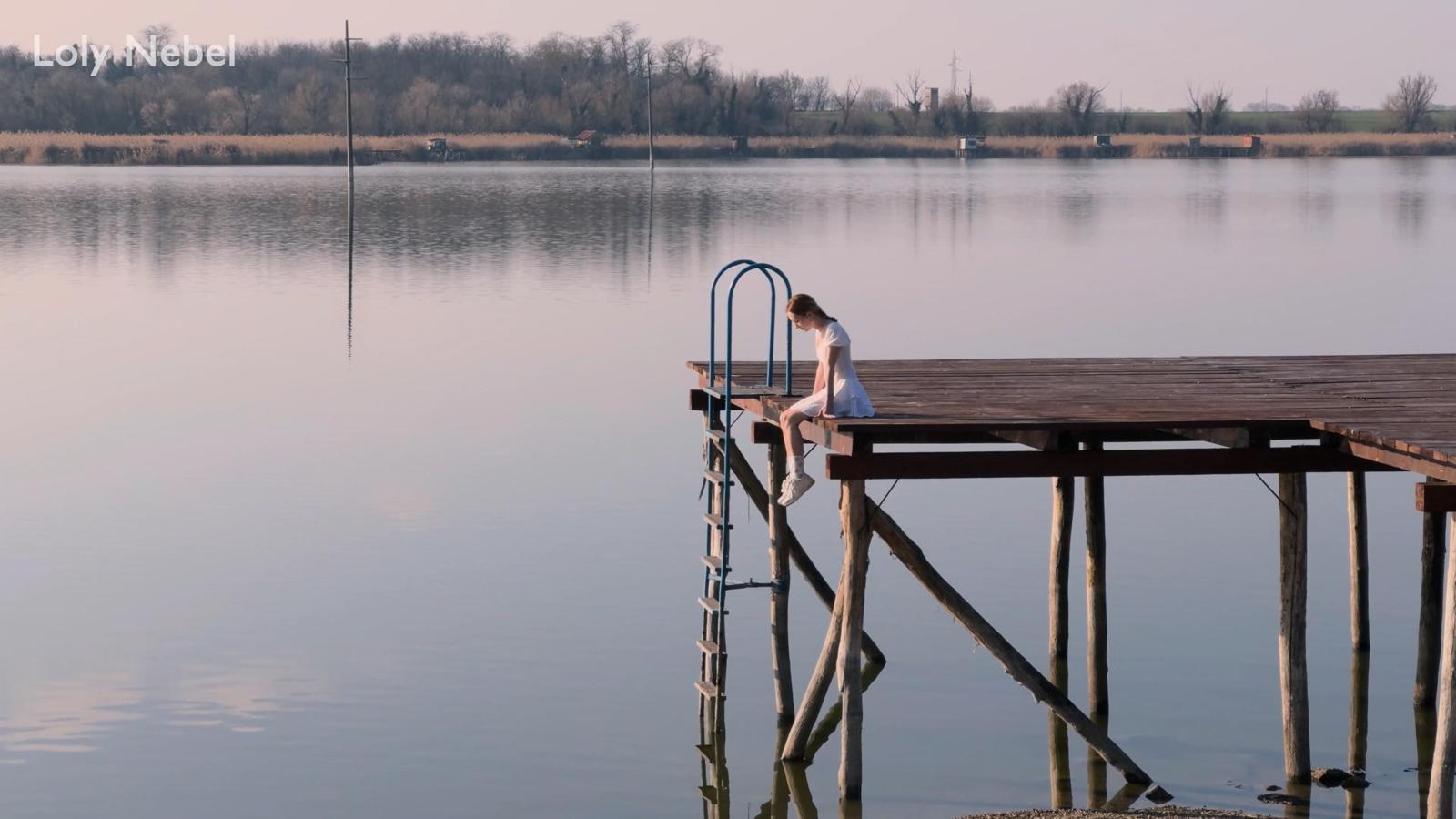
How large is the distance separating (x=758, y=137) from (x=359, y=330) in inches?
4641

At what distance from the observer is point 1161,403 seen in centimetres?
1286

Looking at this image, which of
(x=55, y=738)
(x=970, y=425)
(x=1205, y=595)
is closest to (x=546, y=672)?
(x=55, y=738)

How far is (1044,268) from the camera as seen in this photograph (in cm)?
4719

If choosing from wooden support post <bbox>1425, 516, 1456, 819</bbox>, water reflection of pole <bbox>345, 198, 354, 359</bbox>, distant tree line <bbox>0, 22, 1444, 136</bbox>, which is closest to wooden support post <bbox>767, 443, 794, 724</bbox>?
wooden support post <bbox>1425, 516, 1456, 819</bbox>

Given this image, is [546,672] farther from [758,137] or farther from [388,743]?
[758,137]

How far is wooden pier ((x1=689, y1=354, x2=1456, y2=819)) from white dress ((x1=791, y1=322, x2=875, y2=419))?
0.13 meters

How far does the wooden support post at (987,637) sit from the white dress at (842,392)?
58 cm

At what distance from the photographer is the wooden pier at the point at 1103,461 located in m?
11.5


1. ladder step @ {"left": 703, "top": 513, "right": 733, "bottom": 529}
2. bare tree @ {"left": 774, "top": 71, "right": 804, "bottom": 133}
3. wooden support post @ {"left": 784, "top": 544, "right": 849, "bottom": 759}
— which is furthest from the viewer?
bare tree @ {"left": 774, "top": 71, "right": 804, "bottom": 133}

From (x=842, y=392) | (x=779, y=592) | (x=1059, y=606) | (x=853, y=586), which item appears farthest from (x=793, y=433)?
(x=1059, y=606)

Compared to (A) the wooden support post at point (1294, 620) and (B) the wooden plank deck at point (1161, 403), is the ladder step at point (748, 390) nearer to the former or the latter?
(B) the wooden plank deck at point (1161, 403)

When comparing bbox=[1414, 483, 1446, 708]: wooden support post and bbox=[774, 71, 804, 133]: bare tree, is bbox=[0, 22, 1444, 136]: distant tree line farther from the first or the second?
bbox=[1414, 483, 1446, 708]: wooden support post

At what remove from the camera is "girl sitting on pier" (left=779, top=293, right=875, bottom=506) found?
12.0 meters

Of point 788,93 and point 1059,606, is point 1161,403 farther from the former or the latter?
point 788,93
